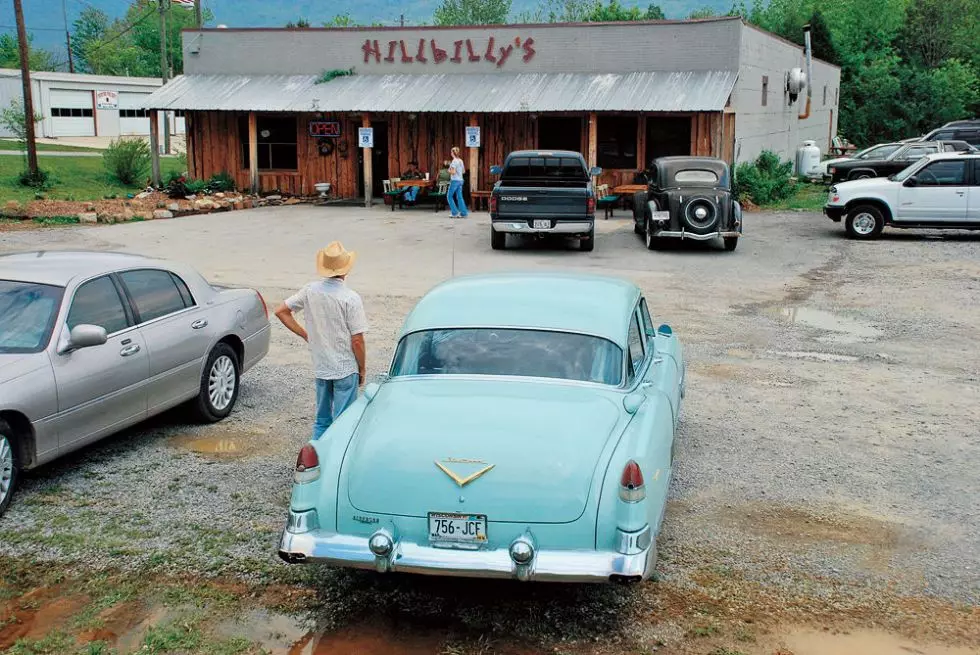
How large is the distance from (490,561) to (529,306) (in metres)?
1.98

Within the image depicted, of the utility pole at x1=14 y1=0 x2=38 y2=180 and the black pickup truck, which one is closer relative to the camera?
the black pickup truck

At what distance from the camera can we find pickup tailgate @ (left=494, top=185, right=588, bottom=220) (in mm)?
19297

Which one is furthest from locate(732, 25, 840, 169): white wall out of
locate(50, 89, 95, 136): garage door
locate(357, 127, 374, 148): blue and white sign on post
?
locate(50, 89, 95, 136): garage door

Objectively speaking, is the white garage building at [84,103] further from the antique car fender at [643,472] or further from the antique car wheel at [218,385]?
the antique car fender at [643,472]

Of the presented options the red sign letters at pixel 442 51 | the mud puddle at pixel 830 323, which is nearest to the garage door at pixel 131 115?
the red sign letters at pixel 442 51

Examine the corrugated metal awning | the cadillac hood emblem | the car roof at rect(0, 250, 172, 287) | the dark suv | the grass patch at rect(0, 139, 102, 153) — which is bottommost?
the cadillac hood emblem

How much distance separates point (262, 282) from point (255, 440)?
8280mm

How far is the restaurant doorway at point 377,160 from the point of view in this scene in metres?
31.6

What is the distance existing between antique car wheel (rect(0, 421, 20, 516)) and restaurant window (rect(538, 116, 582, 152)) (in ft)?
78.1

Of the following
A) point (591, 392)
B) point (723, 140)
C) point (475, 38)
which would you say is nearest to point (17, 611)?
point (591, 392)

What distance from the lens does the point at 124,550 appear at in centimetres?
611

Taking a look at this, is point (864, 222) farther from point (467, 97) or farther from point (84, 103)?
point (84, 103)

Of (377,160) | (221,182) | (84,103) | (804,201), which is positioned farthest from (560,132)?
(84,103)

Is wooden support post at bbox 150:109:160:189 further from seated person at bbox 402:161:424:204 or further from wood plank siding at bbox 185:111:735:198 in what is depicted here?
seated person at bbox 402:161:424:204
